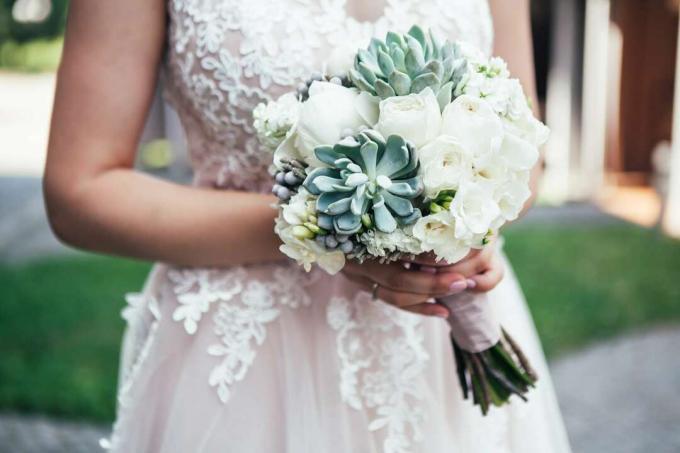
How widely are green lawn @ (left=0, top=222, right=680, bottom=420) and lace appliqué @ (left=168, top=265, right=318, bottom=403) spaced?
3.02m

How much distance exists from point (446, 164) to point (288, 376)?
63 centimetres

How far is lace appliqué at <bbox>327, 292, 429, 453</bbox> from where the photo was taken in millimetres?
1550

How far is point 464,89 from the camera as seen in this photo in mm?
1215

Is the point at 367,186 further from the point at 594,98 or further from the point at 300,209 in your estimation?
the point at 594,98

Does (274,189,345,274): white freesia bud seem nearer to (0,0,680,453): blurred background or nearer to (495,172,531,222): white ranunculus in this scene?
(495,172,531,222): white ranunculus

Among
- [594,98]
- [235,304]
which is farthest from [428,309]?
[594,98]

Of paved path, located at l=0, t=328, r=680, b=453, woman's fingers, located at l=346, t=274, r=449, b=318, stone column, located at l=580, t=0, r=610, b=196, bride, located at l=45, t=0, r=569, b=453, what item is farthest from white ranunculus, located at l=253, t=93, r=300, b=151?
stone column, located at l=580, t=0, r=610, b=196

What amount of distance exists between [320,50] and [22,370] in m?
4.02

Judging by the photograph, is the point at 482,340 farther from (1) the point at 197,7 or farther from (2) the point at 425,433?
(1) the point at 197,7

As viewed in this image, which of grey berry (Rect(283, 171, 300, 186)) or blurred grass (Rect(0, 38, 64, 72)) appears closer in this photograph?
grey berry (Rect(283, 171, 300, 186))

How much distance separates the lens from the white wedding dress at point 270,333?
150 cm

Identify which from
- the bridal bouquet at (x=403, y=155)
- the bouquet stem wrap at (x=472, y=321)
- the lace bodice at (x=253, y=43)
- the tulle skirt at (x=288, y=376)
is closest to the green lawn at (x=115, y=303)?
Answer: the tulle skirt at (x=288, y=376)

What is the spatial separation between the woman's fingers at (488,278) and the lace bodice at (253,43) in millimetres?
489

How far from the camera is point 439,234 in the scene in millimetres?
1159
